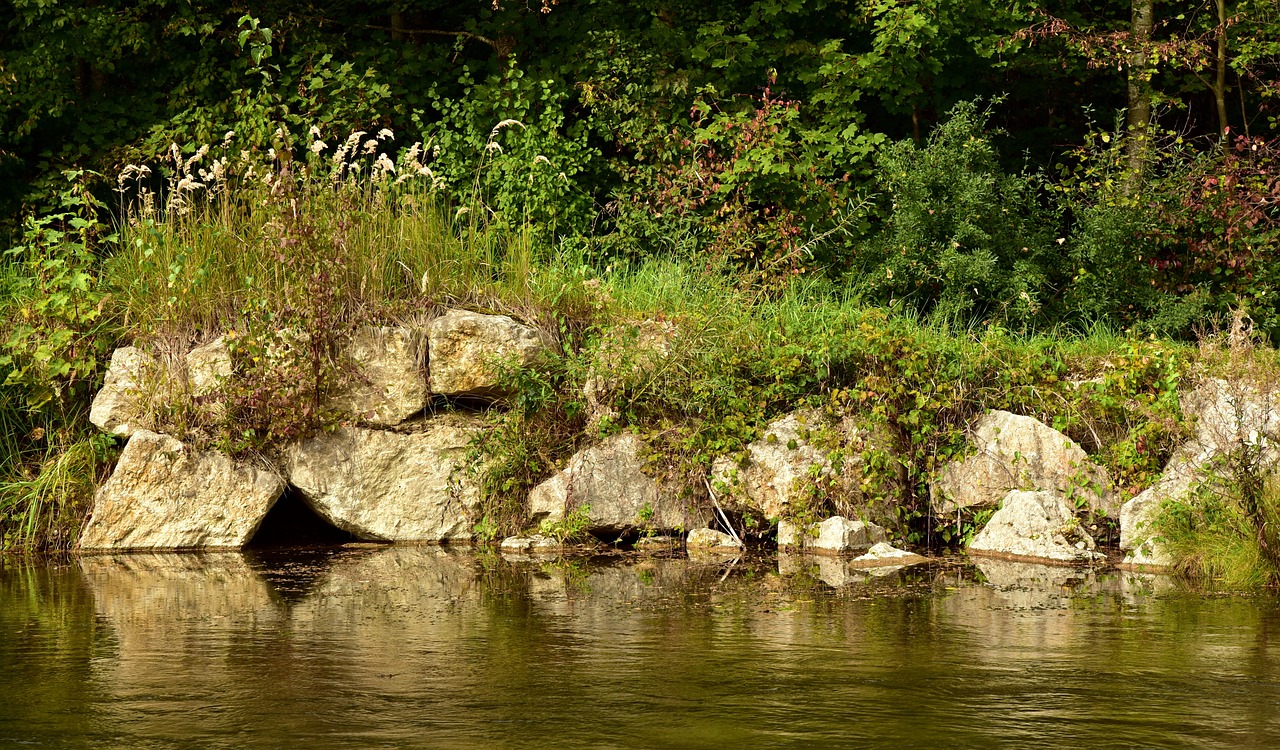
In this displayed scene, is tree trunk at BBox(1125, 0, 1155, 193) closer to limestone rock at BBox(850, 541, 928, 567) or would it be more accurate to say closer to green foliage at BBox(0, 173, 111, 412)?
limestone rock at BBox(850, 541, 928, 567)

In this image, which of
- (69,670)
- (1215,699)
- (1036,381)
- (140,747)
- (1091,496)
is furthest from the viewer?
(1036,381)

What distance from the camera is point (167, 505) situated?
32.7ft

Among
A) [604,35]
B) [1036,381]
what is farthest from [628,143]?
[1036,381]

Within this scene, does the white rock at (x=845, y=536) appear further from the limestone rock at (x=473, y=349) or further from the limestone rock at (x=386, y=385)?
the limestone rock at (x=386, y=385)

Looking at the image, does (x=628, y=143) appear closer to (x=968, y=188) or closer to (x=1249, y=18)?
(x=968, y=188)

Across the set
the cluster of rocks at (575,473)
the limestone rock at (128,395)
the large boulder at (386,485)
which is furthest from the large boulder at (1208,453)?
the limestone rock at (128,395)

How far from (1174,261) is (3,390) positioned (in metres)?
10.9

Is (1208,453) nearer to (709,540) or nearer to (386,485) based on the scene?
(709,540)

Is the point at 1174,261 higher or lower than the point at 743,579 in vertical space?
higher

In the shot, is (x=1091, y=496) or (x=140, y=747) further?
(x=1091, y=496)

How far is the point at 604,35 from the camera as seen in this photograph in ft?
47.9

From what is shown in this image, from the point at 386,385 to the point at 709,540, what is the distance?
109 inches

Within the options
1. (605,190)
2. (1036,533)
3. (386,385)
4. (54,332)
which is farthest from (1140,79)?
(54,332)

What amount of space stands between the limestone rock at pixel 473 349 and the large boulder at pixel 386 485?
40 cm
